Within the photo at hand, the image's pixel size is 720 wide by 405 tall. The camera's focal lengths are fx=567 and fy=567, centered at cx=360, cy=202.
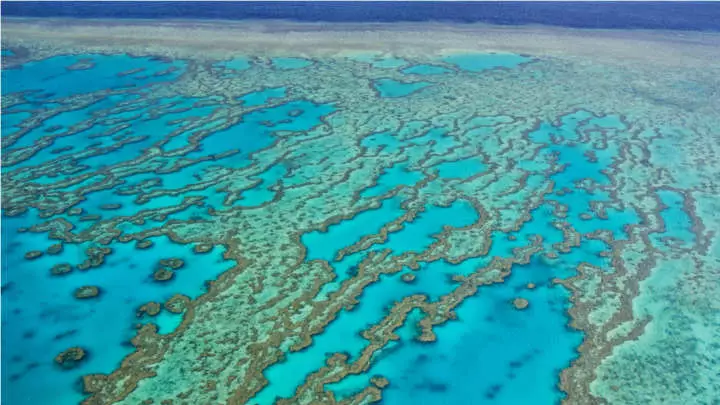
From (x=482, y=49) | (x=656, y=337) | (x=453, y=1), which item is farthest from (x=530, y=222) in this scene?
(x=453, y=1)

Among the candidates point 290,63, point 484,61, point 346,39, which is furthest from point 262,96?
point 484,61

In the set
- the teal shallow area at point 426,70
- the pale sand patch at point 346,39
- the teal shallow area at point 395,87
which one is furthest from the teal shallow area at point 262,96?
the teal shallow area at point 426,70

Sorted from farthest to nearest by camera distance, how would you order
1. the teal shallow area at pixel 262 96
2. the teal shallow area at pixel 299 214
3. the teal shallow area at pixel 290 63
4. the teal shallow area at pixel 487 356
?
the teal shallow area at pixel 290 63 < the teal shallow area at pixel 262 96 < the teal shallow area at pixel 299 214 < the teal shallow area at pixel 487 356

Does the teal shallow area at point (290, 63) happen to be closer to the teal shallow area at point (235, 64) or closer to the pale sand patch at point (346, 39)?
the pale sand patch at point (346, 39)

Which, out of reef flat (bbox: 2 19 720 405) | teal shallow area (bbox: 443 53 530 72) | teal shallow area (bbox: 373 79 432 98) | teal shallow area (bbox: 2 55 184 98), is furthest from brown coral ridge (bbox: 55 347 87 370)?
teal shallow area (bbox: 443 53 530 72)

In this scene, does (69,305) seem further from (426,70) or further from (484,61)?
(484,61)

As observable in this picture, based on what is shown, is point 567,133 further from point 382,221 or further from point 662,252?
point 382,221

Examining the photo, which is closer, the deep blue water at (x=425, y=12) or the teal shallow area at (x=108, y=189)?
the teal shallow area at (x=108, y=189)

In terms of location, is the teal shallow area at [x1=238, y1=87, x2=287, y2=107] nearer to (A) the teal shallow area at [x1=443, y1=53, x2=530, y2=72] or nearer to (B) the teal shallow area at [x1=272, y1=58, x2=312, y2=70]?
(B) the teal shallow area at [x1=272, y1=58, x2=312, y2=70]
